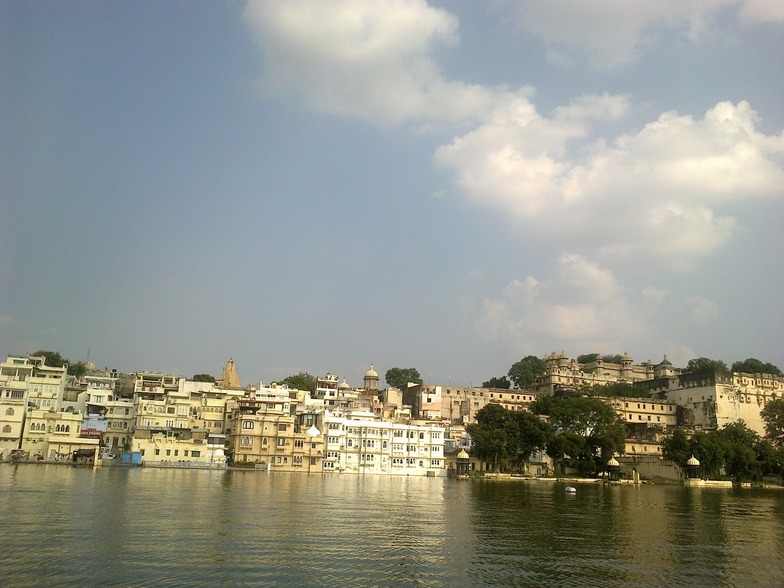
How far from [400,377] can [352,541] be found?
4074 inches

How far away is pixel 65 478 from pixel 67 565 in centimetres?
3239

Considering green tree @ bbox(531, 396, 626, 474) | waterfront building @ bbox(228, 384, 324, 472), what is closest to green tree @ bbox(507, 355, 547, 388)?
green tree @ bbox(531, 396, 626, 474)

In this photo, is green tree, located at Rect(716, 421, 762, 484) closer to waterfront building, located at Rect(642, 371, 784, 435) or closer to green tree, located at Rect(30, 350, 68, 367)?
waterfront building, located at Rect(642, 371, 784, 435)

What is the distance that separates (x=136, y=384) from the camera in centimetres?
8475

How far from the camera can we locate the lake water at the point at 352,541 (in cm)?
1934

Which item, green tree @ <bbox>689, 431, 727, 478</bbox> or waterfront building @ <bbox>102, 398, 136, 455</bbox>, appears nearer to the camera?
waterfront building @ <bbox>102, 398, 136, 455</bbox>

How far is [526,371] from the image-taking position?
13088 centimetres

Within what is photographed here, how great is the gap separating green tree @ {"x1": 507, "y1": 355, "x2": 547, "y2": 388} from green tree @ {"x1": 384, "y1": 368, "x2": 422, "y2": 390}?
1928cm

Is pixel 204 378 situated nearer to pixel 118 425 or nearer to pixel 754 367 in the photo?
pixel 118 425

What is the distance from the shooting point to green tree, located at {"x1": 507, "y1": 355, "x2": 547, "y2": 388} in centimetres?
12974

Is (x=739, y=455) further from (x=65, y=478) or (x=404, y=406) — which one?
(x=65, y=478)

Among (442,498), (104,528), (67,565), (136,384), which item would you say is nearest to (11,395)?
(136,384)

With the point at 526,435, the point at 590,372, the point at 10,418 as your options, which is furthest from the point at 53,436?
the point at 590,372

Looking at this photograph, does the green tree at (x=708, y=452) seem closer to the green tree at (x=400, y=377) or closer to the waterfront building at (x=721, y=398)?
the waterfront building at (x=721, y=398)
